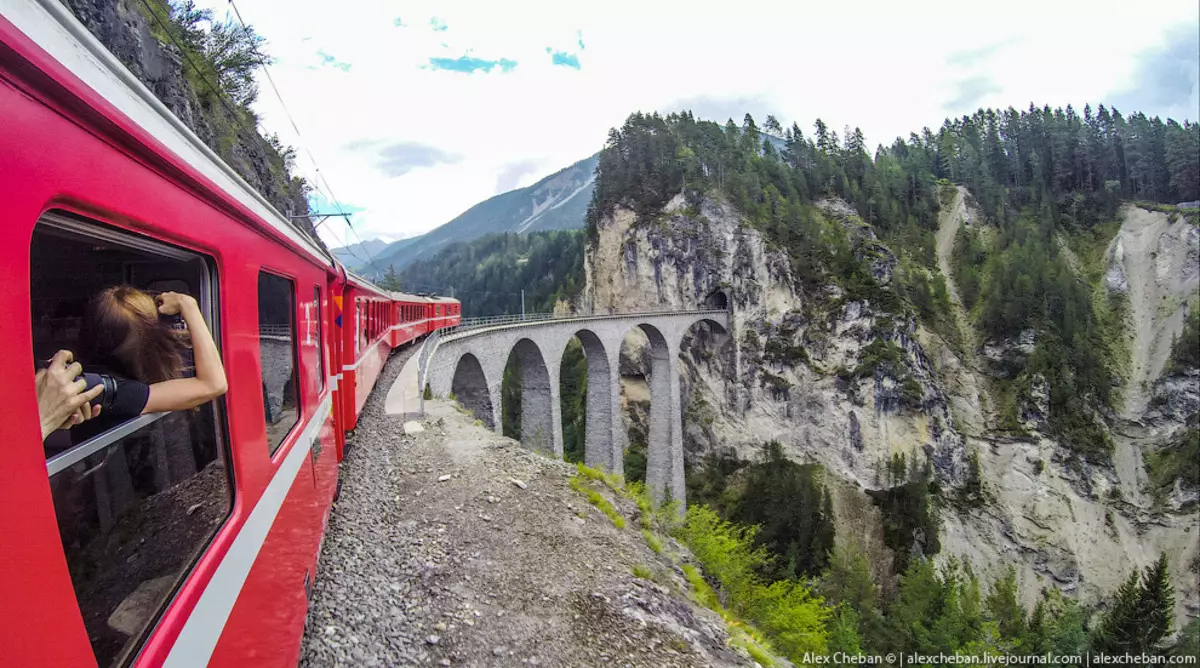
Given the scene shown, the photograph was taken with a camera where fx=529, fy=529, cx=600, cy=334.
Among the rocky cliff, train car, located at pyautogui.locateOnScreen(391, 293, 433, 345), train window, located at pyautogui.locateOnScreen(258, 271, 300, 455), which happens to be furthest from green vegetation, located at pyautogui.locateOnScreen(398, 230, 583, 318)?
train window, located at pyautogui.locateOnScreen(258, 271, 300, 455)

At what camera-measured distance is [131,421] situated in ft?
4.80

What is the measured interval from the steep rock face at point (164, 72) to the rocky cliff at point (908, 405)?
1300 inches

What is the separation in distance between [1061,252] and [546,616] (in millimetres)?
64654

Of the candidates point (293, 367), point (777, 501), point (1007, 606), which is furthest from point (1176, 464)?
point (293, 367)

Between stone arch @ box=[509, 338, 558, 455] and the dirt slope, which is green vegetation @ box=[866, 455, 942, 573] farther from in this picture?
stone arch @ box=[509, 338, 558, 455]

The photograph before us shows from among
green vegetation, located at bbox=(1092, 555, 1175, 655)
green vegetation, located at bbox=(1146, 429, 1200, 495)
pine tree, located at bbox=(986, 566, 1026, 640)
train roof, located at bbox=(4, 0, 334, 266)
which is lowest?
pine tree, located at bbox=(986, 566, 1026, 640)

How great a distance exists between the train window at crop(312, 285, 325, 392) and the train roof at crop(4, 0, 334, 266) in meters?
2.29

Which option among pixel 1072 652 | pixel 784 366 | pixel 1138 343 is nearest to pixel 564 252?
pixel 784 366

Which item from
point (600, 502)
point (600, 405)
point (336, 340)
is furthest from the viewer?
point (600, 405)

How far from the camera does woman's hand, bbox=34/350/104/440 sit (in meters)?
1.09

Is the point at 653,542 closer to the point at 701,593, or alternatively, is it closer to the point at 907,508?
the point at 701,593

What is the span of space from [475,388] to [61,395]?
54.2ft

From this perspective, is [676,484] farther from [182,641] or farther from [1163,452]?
[1163,452]

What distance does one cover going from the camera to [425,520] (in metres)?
5.32
